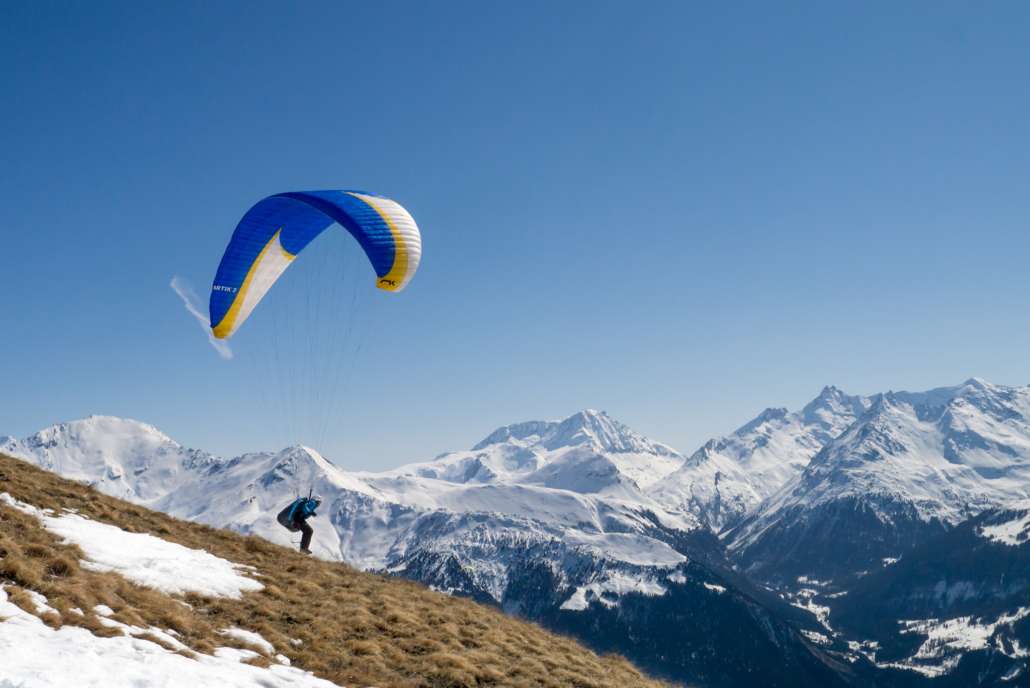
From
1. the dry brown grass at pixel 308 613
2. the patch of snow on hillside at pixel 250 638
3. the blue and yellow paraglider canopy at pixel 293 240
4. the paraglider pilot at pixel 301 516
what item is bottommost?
the patch of snow on hillside at pixel 250 638

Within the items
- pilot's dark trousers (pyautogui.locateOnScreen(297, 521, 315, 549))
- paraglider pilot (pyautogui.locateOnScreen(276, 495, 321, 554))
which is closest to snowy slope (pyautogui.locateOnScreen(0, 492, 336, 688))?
pilot's dark trousers (pyautogui.locateOnScreen(297, 521, 315, 549))

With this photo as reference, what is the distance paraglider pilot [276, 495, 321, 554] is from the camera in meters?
27.5

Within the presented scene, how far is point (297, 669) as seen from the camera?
14.6 meters

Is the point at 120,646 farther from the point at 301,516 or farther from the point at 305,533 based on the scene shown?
the point at 301,516

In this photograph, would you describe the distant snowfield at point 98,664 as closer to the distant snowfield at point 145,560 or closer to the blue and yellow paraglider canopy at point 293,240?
the distant snowfield at point 145,560

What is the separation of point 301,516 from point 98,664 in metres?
16.9

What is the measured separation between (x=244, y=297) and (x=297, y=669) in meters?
19.3

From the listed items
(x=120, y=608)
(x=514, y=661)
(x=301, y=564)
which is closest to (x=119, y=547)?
(x=120, y=608)

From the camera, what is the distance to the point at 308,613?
18609 millimetres

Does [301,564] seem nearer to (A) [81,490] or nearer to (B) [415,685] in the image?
(A) [81,490]

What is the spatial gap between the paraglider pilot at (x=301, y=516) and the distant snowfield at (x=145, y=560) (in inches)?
237

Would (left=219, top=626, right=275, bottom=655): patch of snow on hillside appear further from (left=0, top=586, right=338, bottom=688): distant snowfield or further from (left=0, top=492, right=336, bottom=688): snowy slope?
(left=0, top=586, right=338, bottom=688): distant snowfield

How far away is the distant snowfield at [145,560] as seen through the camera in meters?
17.3

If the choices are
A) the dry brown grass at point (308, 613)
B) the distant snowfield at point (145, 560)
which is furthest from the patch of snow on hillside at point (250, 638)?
the distant snowfield at point (145, 560)
